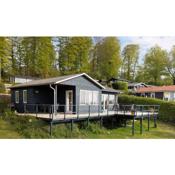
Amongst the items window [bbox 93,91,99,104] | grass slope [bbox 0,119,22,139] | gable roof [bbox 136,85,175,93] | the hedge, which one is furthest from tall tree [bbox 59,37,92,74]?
the hedge

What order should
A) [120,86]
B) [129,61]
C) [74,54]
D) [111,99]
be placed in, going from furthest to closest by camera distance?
[111,99] → [120,86] → [74,54] → [129,61]

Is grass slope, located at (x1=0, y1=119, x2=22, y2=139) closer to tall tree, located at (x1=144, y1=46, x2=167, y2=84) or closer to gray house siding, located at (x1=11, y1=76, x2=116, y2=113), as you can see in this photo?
gray house siding, located at (x1=11, y1=76, x2=116, y2=113)

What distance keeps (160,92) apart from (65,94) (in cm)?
362

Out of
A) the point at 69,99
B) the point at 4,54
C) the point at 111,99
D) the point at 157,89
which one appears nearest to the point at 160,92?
the point at 157,89

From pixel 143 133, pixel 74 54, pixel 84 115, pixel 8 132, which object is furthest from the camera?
pixel 84 115

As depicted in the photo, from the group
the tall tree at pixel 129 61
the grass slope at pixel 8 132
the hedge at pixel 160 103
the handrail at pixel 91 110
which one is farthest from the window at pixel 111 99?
the grass slope at pixel 8 132

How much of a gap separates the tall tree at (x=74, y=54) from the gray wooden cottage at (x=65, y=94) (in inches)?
19.2

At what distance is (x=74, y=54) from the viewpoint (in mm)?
9742

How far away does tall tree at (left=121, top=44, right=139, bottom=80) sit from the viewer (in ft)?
31.0

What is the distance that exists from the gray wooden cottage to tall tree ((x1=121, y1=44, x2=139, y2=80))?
1659mm

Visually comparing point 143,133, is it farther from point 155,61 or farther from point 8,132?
point 8,132

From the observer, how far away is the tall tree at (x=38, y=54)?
9320 millimetres
